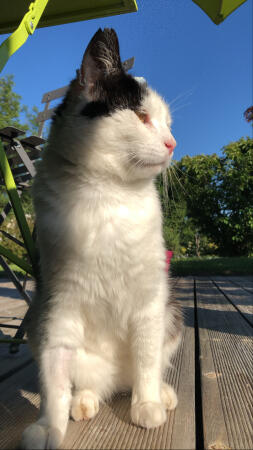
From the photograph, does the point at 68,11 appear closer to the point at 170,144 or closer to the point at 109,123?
the point at 109,123

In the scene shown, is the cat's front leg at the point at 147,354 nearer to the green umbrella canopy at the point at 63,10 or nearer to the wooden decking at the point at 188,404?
the wooden decking at the point at 188,404

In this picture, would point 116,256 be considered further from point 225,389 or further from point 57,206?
point 225,389

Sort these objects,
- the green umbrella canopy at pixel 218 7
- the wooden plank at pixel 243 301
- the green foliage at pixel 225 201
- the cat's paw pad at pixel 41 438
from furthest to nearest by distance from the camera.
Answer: the green foliage at pixel 225 201 → the wooden plank at pixel 243 301 → the green umbrella canopy at pixel 218 7 → the cat's paw pad at pixel 41 438

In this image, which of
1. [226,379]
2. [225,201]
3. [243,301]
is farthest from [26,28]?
[225,201]

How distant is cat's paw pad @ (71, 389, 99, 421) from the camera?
2.99 feet

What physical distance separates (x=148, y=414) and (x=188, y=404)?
0.21 m

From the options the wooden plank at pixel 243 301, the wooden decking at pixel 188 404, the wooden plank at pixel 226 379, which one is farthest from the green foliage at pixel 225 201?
the wooden decking at pixel 188 404

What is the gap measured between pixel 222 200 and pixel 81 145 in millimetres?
10241

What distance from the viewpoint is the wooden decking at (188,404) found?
78 centimetres

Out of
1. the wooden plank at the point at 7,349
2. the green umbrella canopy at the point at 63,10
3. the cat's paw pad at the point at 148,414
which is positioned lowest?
the wooden plank at the point at 7,349

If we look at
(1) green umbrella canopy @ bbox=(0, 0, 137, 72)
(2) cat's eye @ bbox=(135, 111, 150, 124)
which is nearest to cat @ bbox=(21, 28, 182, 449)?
(2) cat's eye @ bbox=(135, 111, 150, 124)

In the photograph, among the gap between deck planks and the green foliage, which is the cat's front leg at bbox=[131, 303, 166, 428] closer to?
the gap between deck planks

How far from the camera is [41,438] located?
744 millimetres

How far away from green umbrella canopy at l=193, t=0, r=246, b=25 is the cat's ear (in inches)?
28.3
